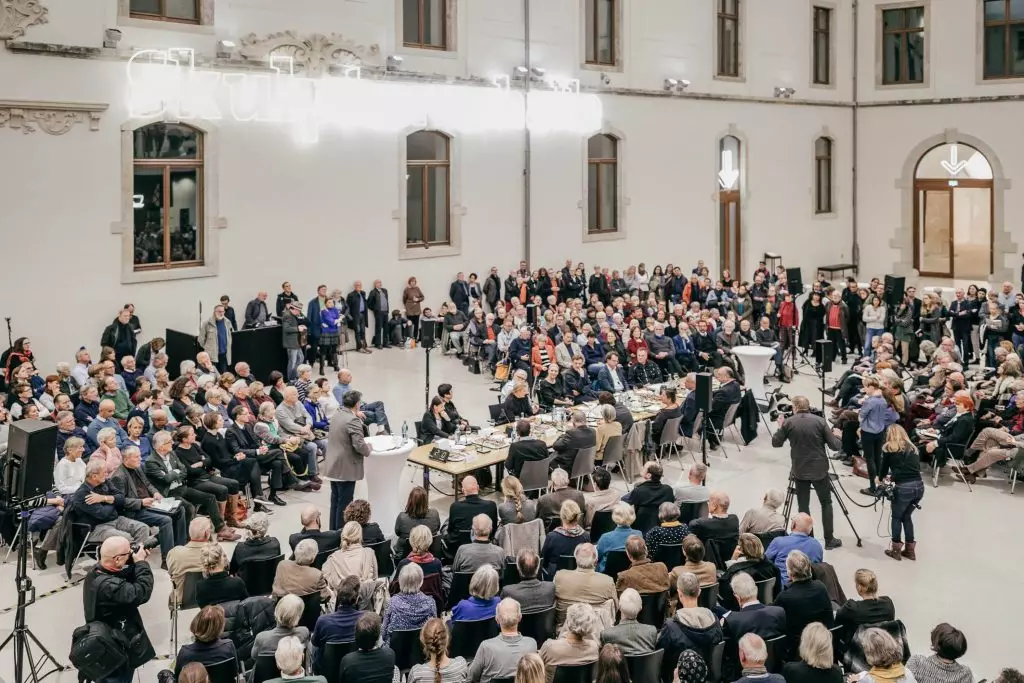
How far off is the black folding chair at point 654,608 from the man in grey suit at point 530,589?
0.65 m

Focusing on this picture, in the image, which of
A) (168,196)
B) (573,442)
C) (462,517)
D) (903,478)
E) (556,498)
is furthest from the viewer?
(168,196)

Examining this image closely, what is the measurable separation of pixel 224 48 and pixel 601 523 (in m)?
10.8

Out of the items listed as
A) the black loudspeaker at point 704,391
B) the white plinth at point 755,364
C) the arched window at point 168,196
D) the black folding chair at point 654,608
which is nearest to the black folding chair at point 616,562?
the black folding chair at point 654,608

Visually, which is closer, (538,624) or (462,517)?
(538,624)

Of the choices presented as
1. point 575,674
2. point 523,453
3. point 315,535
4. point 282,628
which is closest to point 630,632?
point 575,674

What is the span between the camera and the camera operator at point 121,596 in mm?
6492

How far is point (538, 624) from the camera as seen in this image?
6.86 m

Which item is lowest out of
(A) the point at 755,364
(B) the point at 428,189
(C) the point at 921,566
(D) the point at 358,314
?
(C) the point at 921,566

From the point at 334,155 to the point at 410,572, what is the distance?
1259 centimetres

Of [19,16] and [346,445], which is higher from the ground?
[19,16]

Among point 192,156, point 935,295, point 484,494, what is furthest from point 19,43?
point 935,295

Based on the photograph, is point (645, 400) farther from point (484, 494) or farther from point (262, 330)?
point (262, 330)

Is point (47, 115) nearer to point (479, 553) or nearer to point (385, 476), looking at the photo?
point (385, 476)

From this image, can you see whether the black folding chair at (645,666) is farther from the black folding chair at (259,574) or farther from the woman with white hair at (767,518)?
the black folding chair at (259,574)
